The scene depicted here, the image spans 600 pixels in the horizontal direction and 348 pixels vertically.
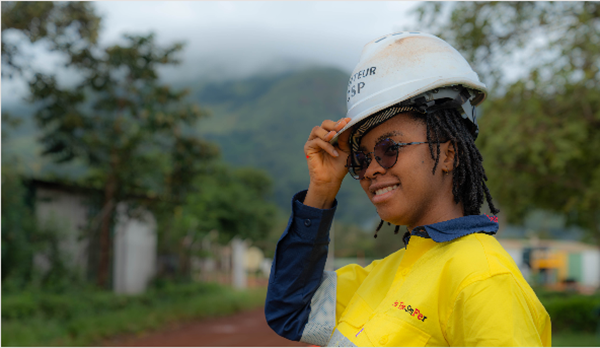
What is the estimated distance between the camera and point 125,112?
11656 mm

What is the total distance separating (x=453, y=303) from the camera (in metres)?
1.09

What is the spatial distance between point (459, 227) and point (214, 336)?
34.0 feet

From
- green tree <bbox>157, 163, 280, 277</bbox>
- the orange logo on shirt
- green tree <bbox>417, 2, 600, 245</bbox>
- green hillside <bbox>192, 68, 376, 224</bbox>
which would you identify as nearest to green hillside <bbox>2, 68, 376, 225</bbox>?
green hillside <bbox>192, 68, 376, 224</bbox>

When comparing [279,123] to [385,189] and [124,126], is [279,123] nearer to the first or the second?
[124,126]

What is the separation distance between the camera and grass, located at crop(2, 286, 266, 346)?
803 cm

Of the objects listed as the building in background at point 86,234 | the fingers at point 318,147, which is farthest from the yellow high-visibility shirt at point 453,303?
the building in background at point 86,234

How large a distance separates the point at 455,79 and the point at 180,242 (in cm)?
1604

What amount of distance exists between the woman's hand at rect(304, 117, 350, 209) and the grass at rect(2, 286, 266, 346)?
767 cm

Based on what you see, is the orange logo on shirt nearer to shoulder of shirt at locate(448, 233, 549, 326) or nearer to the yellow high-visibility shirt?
the yellow high-visibility shirt

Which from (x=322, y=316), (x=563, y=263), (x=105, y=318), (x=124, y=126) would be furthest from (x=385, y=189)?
(x=563, y=263)

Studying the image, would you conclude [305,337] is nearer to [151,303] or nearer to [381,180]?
[381,180]

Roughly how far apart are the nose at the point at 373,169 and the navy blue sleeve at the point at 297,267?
22 centimetres

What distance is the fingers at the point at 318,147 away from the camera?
153 cm

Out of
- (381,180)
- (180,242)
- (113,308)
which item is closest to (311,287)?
(381,180)
